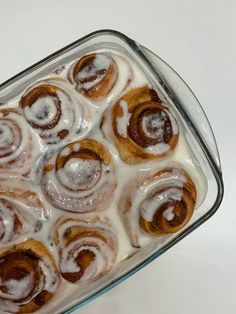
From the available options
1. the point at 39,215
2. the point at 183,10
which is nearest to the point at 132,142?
the point at 39,215

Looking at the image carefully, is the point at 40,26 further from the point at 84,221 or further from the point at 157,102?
the point at 84,221

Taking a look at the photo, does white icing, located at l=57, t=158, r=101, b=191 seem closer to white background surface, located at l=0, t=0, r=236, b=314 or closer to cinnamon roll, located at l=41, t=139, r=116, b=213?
cinnamon roll, located at l=41, t=139, r=116, b=213

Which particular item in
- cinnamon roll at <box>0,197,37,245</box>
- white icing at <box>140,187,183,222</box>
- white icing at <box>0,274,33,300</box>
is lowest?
→ white icing at <box>0,274,33,300</box>

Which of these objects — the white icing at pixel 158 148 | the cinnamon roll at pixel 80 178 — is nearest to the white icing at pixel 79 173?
the cinnamon roll at pixel 80 178

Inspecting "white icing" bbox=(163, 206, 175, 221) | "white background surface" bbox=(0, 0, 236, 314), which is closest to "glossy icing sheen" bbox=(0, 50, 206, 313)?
"white icing" bbox=(163, 206, 175, 221)

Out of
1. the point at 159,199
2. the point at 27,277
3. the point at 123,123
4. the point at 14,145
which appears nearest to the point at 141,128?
the point at 123,123

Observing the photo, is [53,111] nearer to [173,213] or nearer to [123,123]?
[123,123]
